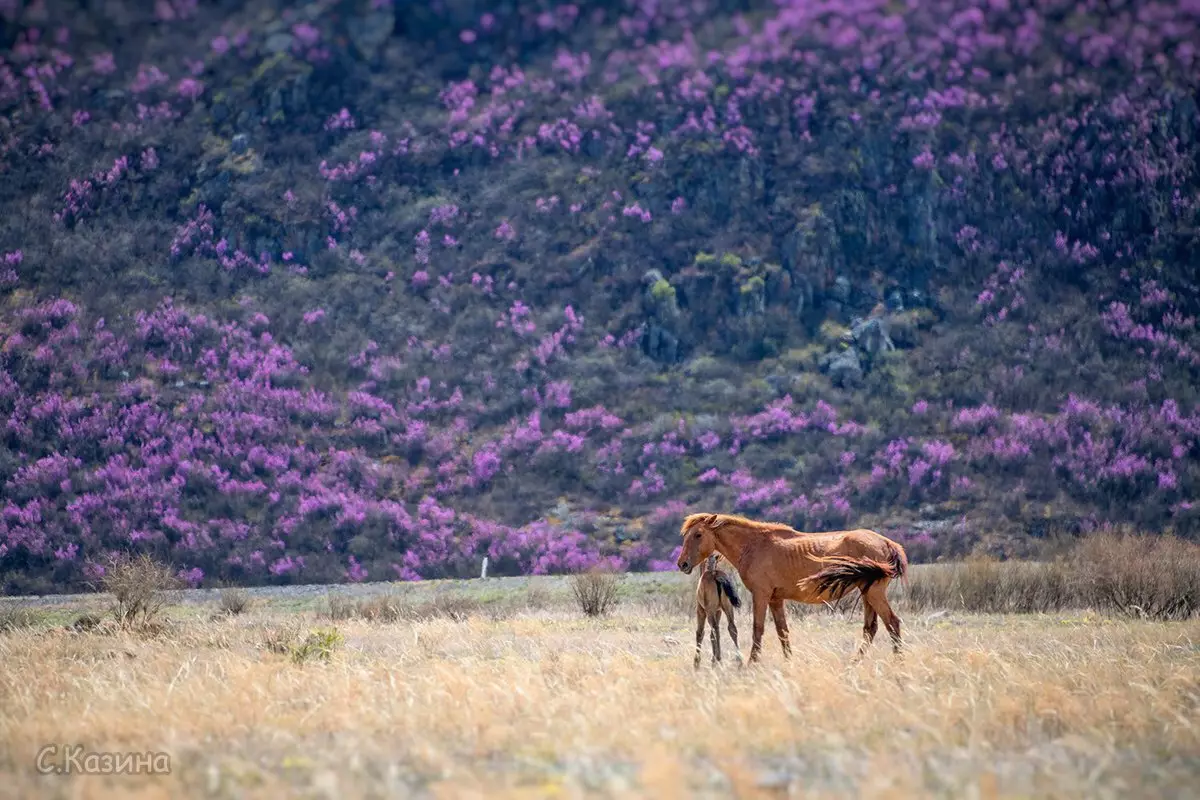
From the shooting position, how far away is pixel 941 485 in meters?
44.7

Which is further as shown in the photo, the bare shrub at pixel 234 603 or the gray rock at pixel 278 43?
the gray rock at pixel 278 43

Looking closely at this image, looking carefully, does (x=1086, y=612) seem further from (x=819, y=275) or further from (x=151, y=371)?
(x=151, y=371)

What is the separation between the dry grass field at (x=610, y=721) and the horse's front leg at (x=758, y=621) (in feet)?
1.19

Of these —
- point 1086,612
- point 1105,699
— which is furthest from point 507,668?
point 1086,612

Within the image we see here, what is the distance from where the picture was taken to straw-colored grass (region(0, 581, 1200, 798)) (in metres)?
8.34

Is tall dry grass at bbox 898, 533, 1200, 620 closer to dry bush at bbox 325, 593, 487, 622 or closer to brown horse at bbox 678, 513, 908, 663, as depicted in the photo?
brown horse at bbox 678, 513, 908, 663

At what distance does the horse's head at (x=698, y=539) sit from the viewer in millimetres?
15062

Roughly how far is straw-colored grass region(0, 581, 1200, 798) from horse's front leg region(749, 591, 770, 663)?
0.31m

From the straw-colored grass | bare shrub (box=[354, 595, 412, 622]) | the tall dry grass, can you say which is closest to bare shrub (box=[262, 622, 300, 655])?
the straw-colored grass

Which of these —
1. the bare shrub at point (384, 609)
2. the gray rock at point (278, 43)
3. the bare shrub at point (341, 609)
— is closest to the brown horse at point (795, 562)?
the bare shrub at point (384, 609)

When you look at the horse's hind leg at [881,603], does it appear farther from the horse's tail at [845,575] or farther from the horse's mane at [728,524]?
the horse's mane at [728,524]

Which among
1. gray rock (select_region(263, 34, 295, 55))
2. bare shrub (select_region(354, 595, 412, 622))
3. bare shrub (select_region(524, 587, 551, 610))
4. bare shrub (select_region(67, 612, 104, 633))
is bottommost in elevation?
bare shrub (select_region(524, 587, 551, 610))

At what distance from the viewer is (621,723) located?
1023 centimetres
